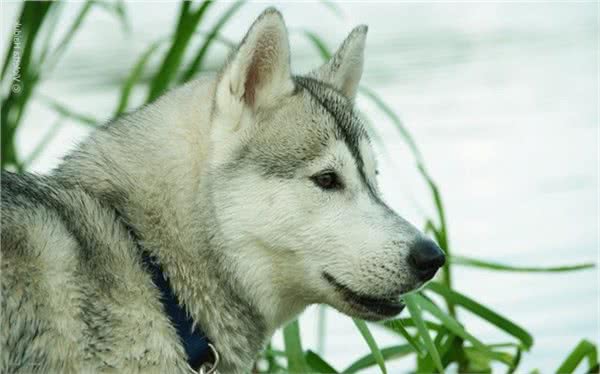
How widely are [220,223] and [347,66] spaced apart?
0.94m

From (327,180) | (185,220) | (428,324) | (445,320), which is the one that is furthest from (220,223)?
(428,324)

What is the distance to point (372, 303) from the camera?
14.6 feet

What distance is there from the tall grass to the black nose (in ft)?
2.12

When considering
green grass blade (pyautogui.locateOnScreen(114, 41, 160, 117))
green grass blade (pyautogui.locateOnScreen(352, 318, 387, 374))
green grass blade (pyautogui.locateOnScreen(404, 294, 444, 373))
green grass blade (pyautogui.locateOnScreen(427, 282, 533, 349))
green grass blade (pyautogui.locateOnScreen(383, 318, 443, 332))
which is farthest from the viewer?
green grass blade (pyautogui.locateOnScreen(114, 41, 160, 117))

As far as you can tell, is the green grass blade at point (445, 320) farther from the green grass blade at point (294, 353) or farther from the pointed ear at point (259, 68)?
the pointed ear at point (259, 68)

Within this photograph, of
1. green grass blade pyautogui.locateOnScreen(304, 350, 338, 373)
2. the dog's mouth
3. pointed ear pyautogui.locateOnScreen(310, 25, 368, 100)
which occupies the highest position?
pointed ear pyautogui.locateOnScreen(310, 25, 368, 100)

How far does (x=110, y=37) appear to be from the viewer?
619 inches

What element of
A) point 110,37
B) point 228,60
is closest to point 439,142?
point 110,37

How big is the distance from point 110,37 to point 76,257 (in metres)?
11.9

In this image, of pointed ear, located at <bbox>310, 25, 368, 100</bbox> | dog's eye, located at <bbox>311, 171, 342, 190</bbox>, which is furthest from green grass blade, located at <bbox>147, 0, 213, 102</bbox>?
dog's eye, located at <bbox>311, 171, 342, 190</bbox>

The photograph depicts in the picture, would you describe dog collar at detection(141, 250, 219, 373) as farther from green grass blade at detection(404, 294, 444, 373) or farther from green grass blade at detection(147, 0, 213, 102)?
green grass blade at detection(147, 0, 213, 102)

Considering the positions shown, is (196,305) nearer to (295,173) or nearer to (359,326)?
(295,173)

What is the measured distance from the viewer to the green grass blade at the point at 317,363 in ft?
17.4

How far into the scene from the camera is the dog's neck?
14.3 ft
